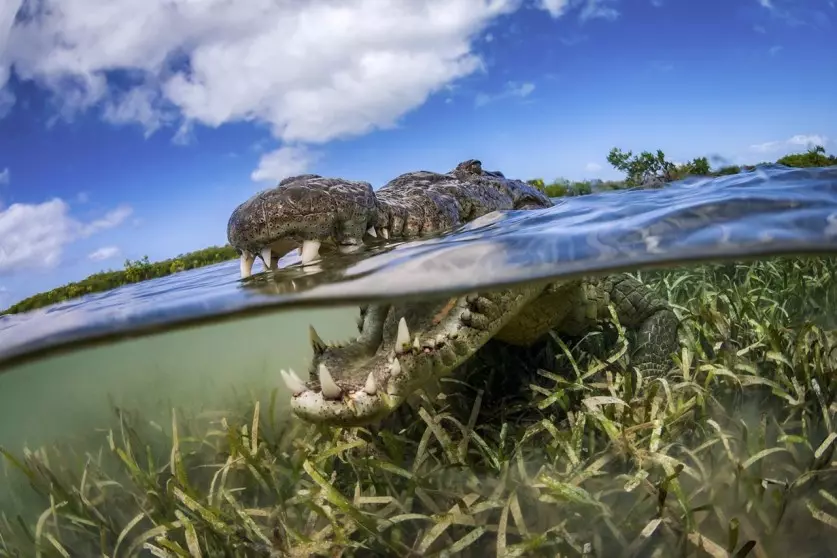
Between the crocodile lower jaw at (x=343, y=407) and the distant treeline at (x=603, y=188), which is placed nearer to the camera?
the crocodile lower jaw at (x=343, y=407)

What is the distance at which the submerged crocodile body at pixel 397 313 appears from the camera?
263 centimetres

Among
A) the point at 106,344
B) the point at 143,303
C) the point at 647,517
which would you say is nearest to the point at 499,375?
the point at 647,517

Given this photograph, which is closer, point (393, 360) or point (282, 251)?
point (393, 360)

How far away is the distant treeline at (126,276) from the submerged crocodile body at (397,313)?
4841mm

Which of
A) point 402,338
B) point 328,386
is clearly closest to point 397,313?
point 402,338

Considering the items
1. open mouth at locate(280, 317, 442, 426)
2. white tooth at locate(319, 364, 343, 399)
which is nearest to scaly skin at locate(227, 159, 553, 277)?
open mouth at locate(280, 317, 442, 426)

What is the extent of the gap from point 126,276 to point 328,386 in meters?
6.71

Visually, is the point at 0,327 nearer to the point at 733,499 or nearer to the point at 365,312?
the point at 365,312

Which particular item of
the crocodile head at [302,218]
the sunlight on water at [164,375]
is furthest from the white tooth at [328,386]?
the sunlight on water at [164,375]

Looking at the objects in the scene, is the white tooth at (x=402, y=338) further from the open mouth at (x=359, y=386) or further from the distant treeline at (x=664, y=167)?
the distant treeline at (x=664, y=167)

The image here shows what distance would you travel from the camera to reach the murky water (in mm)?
3486

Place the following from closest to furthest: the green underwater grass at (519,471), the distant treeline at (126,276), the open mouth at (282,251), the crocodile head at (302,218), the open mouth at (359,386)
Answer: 1. the green underwater grass at (519,471)
2. the open mouth at (359,386)
3. the crocodile head at (302,218)
4. the open mouth at (282,251)
5. the distant treeline at (126,276)

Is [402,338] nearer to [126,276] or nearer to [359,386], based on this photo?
[359,386]

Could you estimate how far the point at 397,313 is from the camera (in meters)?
3.60
